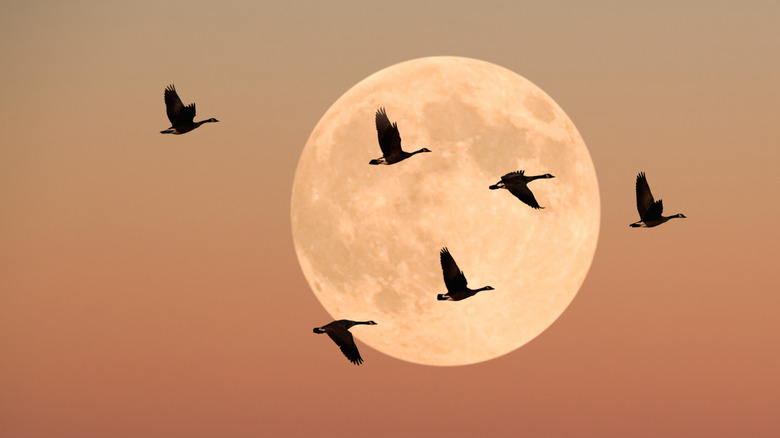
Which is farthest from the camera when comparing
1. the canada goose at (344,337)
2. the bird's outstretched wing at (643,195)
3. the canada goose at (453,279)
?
the bird's outstretched wing at (643,195)

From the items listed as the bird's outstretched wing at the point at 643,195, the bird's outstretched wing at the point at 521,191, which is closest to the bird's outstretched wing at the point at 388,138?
the bird's outstretched wing at the point at 521,191

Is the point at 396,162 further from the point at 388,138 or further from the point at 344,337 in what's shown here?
the point at 344,337

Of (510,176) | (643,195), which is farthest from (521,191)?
(643,195)

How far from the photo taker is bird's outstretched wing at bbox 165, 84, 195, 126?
93.5ft

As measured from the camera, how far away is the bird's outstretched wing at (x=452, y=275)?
27734 mm

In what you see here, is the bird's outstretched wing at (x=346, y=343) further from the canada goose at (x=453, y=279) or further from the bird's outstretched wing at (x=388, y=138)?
the bird's outstretched wing at (x=388, y=138)

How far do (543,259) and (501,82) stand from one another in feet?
12.3

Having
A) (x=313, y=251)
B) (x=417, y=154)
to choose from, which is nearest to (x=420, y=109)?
(x=417, y=154)

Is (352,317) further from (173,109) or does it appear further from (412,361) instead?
(173,109)

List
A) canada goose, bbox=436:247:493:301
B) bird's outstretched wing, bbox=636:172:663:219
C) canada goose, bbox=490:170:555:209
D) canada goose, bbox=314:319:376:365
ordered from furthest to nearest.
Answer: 1. bird's outstretched wing, bbox=636:172:663:219
2. canada goose, bbox=314:319:376:365
3. canada goose, bbox=490:170:555:209
4. canada goose, bbox=436:247:493:301

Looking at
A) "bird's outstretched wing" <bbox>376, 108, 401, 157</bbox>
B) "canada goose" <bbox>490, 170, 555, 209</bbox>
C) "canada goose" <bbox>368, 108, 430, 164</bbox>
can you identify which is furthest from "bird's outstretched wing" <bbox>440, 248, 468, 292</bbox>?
"bird's outstretched wing" <bbox>376, 108, 401, 157</bbox>

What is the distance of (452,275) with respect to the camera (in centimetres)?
2773

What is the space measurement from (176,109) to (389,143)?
13.8 ft

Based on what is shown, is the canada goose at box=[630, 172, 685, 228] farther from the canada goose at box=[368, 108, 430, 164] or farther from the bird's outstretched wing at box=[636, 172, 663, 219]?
the canada goose at box=[368, 108, 430, 164]
